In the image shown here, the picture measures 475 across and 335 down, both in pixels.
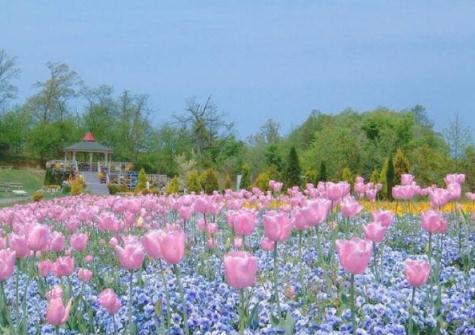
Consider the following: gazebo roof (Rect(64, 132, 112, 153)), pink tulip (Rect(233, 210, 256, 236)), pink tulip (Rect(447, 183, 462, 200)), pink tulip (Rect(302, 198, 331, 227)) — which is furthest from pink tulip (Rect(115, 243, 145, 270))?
gazebo roof (Rect(64, 132, 112, 153))

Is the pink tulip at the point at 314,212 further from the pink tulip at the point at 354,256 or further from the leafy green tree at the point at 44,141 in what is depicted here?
the leafy green tree at the point at 44,141

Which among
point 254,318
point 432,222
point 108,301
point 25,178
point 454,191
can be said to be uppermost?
point 454,191

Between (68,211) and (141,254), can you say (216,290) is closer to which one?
(141,254)

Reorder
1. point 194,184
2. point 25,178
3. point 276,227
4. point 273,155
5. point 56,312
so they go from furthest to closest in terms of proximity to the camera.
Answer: point 273,155 < point 25,178 < point 194,184 < point 276,227 < point 56,312

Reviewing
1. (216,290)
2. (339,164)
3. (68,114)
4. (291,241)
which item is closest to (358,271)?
(216,290)

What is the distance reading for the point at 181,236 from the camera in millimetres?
2564

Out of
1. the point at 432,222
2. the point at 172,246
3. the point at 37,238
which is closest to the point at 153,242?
the point at 172,246

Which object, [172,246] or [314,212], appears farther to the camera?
[314,212]

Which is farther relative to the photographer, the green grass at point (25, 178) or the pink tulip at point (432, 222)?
the green grass at point (25, 178)

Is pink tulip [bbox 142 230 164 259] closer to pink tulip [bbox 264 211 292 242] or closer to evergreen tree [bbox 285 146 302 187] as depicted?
pink tulip [bbox 264 211 292 242]

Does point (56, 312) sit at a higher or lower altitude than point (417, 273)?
lower

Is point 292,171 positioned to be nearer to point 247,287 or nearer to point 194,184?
point 194,184

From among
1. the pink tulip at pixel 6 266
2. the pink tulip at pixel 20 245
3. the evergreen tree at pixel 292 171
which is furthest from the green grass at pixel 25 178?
the pink tulip at pixel 6 266

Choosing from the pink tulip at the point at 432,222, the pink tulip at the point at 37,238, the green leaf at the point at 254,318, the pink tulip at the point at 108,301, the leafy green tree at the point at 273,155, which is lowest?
the green leaf at the point at 254,318
